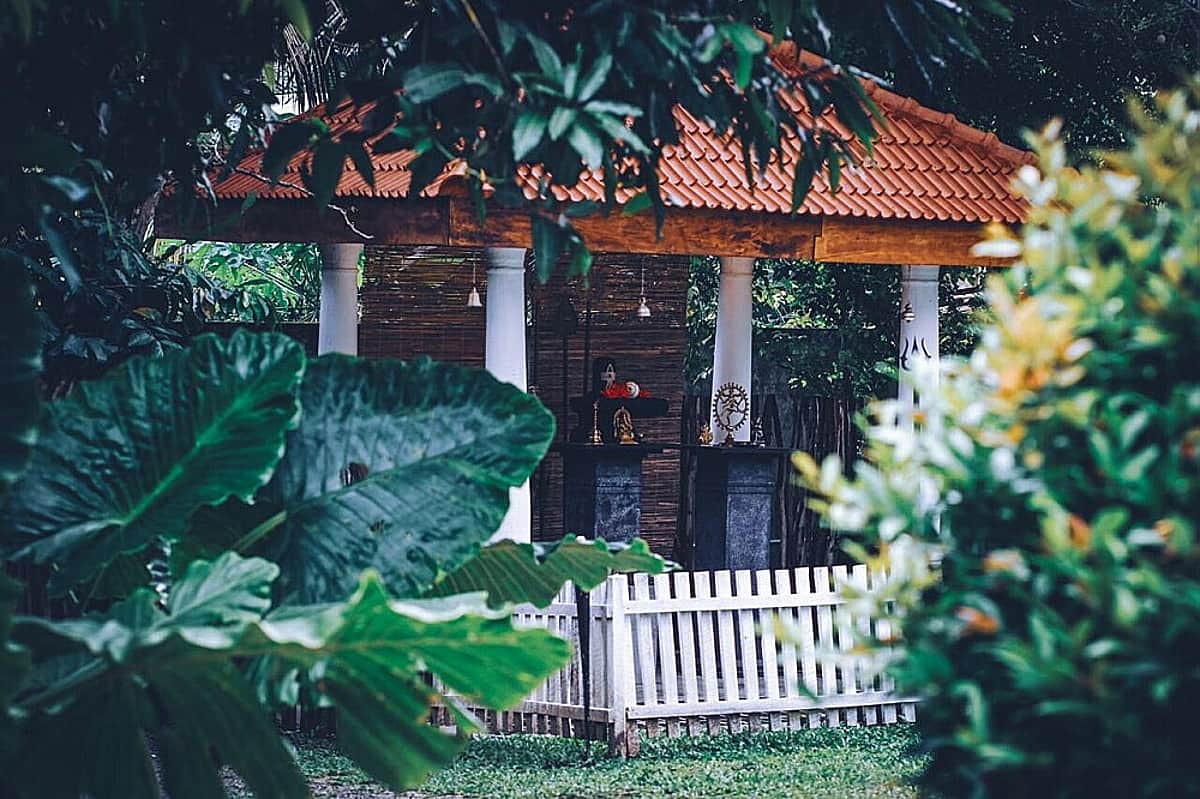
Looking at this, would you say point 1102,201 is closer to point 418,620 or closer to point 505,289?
point 418,620

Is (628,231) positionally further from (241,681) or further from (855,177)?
(241,681)

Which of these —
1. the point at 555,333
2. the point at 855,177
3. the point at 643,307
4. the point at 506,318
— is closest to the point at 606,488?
the point at 643,307

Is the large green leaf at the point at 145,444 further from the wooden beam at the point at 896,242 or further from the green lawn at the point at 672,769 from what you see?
the wooden beam at the point at 896,242

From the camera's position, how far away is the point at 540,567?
15.4ft

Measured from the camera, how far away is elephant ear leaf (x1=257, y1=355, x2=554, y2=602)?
4168 mm

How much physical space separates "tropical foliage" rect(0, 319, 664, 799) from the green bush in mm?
1096

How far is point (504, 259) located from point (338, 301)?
1996mm

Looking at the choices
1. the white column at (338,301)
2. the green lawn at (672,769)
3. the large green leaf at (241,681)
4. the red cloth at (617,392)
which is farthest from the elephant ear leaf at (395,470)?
the red cloth at (617,392)

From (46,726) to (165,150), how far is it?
6.94 ft

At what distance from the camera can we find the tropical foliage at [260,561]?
3.19m

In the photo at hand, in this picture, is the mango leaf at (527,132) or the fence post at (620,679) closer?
the mango leaf at (527,132)

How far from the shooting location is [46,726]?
11.1 feet

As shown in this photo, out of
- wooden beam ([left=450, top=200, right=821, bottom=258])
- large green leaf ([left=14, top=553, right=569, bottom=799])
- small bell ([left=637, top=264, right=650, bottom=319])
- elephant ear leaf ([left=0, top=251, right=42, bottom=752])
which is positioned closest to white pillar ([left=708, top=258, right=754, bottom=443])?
small bell ([left=637, top=264, right=650, bottom=319])

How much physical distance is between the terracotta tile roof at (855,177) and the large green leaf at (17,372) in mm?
5431
